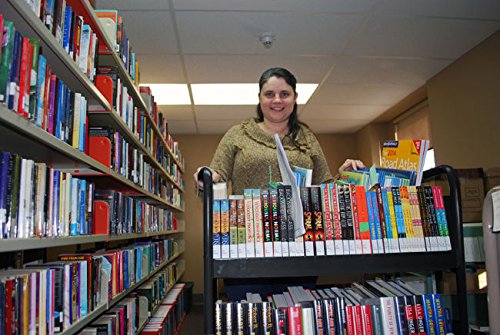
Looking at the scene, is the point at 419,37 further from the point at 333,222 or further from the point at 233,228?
the point at 233,228

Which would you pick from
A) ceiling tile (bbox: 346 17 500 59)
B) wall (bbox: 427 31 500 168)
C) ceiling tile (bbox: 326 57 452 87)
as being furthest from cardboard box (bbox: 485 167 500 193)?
ceiling tile (bbox: 326 57 452 87)

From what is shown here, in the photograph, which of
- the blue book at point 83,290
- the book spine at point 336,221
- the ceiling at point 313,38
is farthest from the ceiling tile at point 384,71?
the blue book at point 83,290

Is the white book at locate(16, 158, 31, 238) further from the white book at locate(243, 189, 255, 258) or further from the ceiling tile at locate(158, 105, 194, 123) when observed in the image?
the ceiling tile at locate(158, 105, 194, 123)

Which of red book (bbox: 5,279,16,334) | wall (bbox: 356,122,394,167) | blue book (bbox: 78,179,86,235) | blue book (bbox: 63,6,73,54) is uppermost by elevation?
wall (bbox: 356,122,394,167)

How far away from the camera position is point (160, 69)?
364cm

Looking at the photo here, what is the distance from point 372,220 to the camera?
1128 millimetres

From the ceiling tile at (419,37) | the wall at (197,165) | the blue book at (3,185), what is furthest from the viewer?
the wall at (197,165)

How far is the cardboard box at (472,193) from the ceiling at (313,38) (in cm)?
118

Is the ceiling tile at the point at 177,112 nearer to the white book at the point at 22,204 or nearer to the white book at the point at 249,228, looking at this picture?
the white book at the point at 22,204

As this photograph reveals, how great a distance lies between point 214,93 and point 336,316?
11.6 ft

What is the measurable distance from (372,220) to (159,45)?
2.61 metres

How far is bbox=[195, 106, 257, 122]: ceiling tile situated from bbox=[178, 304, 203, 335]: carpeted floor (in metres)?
2.69

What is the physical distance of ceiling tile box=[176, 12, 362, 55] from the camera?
2.76 m

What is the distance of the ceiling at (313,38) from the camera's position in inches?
104
